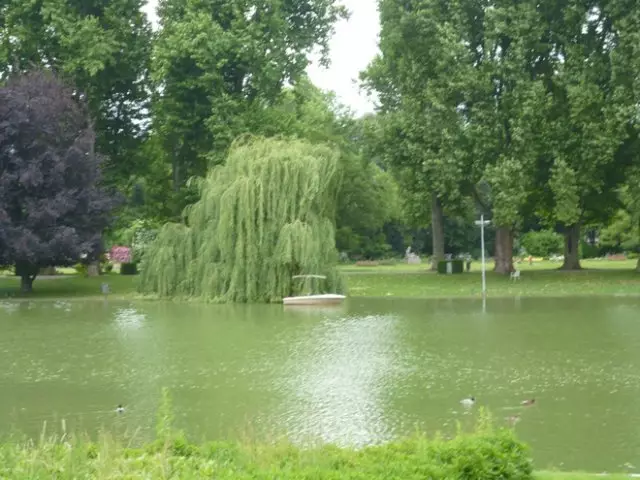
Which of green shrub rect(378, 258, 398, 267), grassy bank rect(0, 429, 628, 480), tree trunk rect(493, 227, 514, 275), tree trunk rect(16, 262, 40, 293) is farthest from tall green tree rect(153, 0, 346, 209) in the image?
grassy bank rect(0, 429, 628, 480)

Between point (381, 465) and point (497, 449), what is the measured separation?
1.14 meters

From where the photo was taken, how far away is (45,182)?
3634 centimetres

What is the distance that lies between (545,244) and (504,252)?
1186 inches

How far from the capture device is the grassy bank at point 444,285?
3425cm

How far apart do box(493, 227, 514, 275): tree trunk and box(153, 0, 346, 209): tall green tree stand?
41.9 ft

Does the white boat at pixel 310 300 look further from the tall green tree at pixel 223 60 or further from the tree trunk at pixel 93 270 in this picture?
the tree trunk at pixel 93 270

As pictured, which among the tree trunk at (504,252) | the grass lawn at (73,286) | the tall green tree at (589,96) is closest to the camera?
the tall green tree at (589,96)

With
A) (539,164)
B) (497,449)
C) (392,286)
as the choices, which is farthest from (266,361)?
(539,164)

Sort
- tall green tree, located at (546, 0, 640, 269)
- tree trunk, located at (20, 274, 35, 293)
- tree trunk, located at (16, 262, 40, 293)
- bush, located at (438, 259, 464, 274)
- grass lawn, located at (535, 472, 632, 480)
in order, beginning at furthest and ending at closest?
bush, located at (438, 259, 464, 274) → tree trunk, located at (20, 274, 35, 293) → tree trunk, located at (16, 262, 40, 293) → tall green tree, located at (546, 0, 640, 269) → grass lawn, located at (535, 472, 632, 480)

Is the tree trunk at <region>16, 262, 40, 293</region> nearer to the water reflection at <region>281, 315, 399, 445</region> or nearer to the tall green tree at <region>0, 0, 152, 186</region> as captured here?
the tall green tree at <region>0, 0, 152, 186</region>

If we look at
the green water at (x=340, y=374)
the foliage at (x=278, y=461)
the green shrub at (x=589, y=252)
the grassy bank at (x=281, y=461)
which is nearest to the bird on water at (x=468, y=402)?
the green water at (x=340, y=374)

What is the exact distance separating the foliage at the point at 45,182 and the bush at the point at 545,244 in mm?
42390

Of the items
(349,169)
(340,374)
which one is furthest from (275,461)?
(349,169)

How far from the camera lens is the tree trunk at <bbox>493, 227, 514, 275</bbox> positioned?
41781 mm
